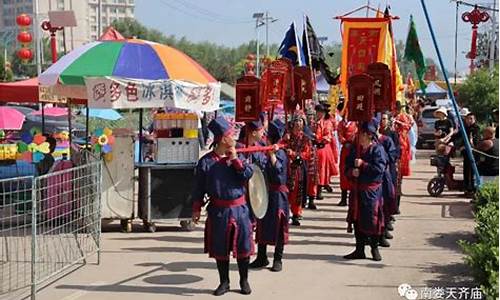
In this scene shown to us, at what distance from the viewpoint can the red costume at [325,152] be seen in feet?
40.7

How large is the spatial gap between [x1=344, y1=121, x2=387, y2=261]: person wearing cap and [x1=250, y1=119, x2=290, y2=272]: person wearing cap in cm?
81

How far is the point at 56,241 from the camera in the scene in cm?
816

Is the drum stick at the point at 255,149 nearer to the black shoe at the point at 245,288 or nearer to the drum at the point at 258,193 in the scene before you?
the drum at the point at 258,193

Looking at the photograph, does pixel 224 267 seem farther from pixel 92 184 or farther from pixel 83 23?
pixel 83 23

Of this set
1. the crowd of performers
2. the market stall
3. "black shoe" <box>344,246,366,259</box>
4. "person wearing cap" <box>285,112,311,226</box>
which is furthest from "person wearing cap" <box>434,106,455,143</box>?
"black shoe" <box>344,246,366,259</box>

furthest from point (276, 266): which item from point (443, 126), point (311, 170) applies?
point (443, 126)

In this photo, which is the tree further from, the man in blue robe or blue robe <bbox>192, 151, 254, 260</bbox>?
blue robe <bbox>192, 151, 254, 260</bbox>

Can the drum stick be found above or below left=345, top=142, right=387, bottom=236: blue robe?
above

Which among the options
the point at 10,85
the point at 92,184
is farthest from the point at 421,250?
the point at 10,85

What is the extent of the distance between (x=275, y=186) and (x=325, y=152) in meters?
5.82

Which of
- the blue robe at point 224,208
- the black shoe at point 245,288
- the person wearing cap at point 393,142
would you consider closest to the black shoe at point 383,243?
the person wearing cap at point 393,142

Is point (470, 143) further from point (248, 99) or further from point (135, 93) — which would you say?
point (135, 93)

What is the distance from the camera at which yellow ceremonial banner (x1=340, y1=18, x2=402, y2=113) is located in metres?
9.92

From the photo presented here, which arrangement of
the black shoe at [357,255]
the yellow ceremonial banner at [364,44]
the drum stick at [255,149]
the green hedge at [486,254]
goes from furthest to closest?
the yellow ceremonial banner at [364,44] < the black shoe at [357,255] < the drum stick at [255,149] < the green hedge at [486,254]
